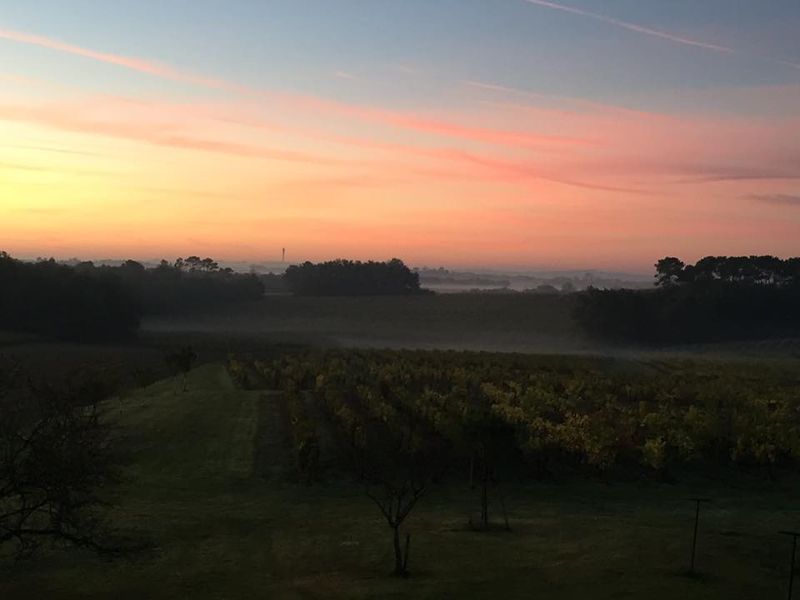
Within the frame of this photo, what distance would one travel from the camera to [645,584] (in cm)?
1529

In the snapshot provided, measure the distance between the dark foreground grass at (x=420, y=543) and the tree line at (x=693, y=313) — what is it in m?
88.3

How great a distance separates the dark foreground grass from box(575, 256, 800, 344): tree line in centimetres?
8833

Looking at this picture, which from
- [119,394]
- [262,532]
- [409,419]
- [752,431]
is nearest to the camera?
[262,532]

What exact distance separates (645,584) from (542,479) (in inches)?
504

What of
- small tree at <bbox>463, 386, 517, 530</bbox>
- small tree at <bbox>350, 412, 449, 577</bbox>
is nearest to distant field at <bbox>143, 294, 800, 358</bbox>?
small tree at <bbox>350, 412, 449, 577</bbox>

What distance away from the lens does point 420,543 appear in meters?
19.5

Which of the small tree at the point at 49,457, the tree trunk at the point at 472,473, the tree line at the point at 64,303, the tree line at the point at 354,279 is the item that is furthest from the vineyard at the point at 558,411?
the tree line at the point at 354,279

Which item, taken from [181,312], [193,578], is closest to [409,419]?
[193,578]

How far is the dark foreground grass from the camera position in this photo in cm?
1589

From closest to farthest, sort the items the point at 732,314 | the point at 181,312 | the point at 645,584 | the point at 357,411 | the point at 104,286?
the point at 645,584
the point at 357,411
the point at 104,286
the point at 732,314
the point at 181,312

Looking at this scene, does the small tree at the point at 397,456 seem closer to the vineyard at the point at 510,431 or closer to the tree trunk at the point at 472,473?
the vineyard at the point at 510,431

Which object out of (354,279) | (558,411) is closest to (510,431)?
(558,411)

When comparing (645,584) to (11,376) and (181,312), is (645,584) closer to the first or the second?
(11,376)

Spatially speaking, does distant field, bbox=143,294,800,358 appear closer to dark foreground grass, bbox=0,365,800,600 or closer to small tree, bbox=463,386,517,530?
dark foreground grass, bbox=0,365,800,600
